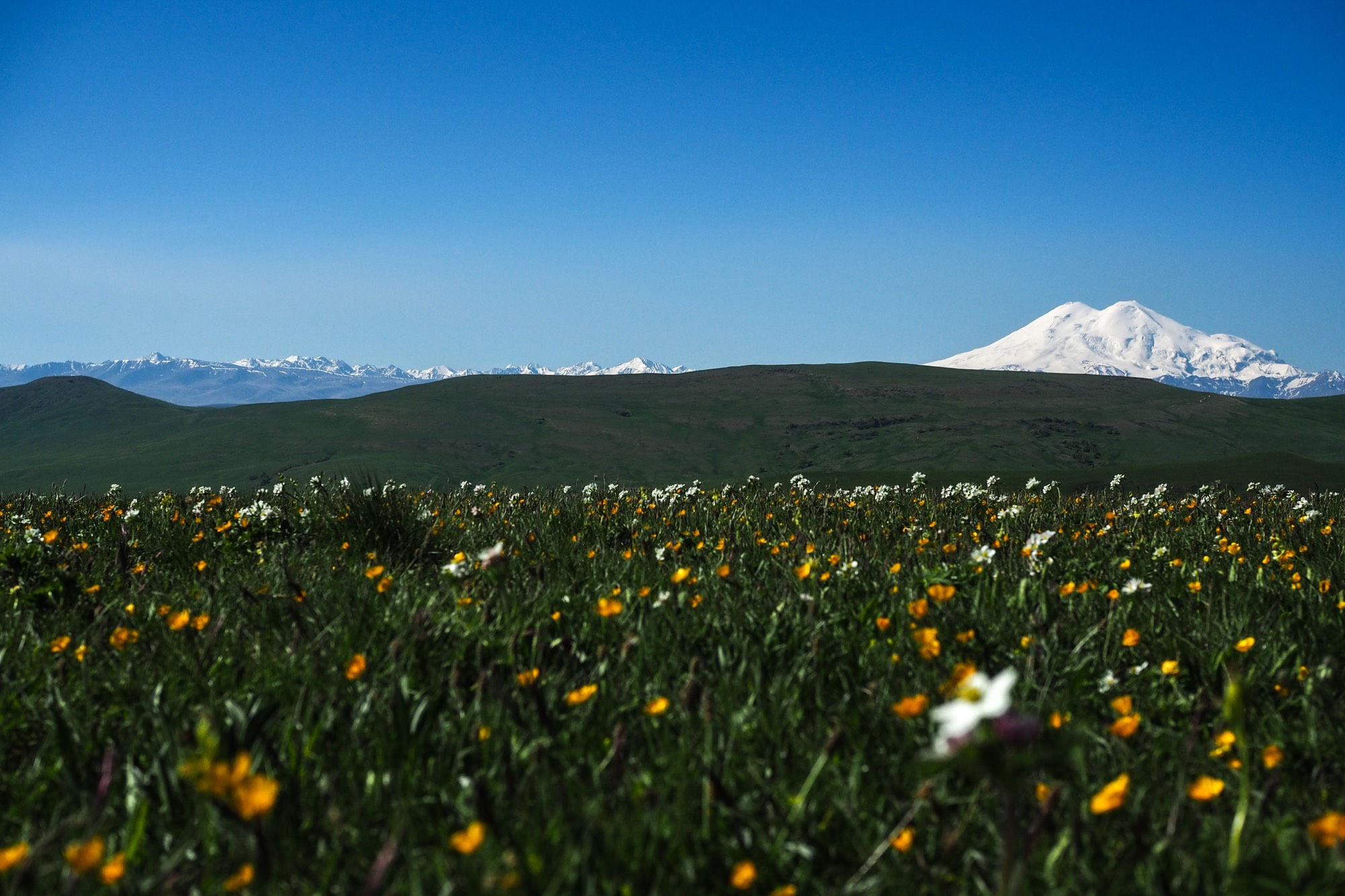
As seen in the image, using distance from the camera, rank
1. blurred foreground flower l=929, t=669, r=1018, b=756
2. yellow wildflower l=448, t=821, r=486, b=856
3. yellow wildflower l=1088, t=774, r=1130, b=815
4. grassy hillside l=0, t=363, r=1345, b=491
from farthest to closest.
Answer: grassy hillside l=0, t=363, r=1345, b=491, yellow wildflower l=1088, t=774, r=1130, b=815, yellow wildflower l=448, t=821, r=486, b=856, blurred foreground flower l=929, t=669, r=1018, b=756

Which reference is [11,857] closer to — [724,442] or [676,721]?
[676,721]

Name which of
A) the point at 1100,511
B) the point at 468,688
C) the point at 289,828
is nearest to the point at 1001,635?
the point at 468,688

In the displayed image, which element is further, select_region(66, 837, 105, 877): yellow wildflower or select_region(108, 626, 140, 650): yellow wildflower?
select_region(108, 626, 140, 650): yellow wildflower

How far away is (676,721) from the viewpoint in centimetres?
328

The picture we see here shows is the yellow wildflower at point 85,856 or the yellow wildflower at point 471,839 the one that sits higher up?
the yellow wildflower at point 85,856

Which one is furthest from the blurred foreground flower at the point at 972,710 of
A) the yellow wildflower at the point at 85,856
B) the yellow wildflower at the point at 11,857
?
the yellow wildflower at the point at 11,857

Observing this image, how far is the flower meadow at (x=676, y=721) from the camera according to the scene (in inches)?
89.4

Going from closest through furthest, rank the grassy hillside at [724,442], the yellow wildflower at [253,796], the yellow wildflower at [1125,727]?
the yellow wildflower at [253,796], the yellow wildflower at [1125,727], the grassy hillside at [724,442]

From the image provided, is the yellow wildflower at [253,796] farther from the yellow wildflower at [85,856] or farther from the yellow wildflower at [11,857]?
the yellow wildflower at [11,857]

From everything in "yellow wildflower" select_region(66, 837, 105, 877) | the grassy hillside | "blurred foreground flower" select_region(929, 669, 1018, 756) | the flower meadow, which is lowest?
the grassy hillside

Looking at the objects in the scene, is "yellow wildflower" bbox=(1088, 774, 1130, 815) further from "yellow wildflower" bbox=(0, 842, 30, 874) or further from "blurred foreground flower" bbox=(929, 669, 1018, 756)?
"yellow wildflower" bbox=(0, 842, 30, 874)

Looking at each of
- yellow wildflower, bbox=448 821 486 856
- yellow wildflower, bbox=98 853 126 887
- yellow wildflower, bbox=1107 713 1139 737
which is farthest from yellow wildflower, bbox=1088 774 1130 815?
yellow wildflower, bbox=98 853 126 887

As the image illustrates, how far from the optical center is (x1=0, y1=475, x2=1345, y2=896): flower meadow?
227cm

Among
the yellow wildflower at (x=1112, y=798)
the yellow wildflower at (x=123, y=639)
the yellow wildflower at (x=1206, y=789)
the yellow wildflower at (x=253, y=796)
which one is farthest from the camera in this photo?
the yellow wildflower at (x=123, y=639)
